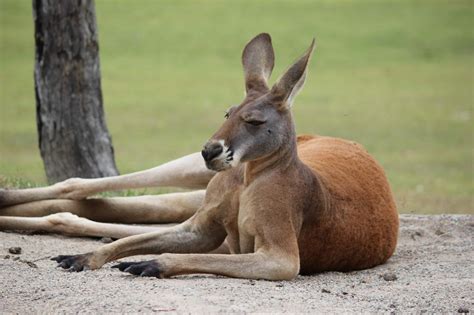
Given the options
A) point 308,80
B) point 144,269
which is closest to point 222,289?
point 144,269

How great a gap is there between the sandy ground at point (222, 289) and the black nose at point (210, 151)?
2.15ft

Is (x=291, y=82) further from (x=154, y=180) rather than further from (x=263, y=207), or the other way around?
(x=154, y=180)

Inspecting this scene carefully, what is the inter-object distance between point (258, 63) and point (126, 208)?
6.10 ft

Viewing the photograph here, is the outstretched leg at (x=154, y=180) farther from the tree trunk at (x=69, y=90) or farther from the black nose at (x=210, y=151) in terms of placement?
the tree trunk at (x=69, y=90)

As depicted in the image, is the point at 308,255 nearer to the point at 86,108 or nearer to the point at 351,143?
the point at 351,143

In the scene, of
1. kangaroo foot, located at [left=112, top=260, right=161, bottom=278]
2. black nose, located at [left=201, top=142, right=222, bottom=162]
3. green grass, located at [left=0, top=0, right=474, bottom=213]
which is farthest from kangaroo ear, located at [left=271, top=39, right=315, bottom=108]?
green grass, located at [left=0, top=0, right=474, bottom=213]

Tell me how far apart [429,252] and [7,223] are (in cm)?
285

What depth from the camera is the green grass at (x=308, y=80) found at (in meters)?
19.4

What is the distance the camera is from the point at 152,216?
7.84m

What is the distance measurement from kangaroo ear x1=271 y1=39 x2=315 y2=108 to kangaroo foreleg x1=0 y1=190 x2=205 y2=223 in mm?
1791

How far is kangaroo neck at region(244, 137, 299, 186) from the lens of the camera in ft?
20.3

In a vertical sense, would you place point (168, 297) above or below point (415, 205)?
above

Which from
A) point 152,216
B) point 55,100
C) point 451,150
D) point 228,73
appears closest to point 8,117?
point 228,73

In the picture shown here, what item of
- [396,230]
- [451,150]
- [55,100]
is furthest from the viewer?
[451,150]
